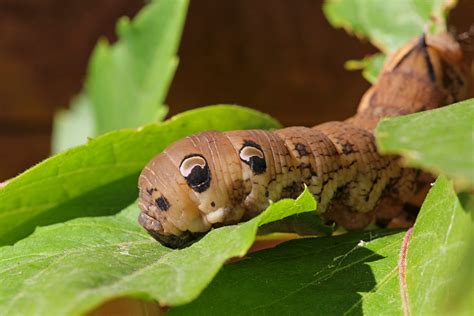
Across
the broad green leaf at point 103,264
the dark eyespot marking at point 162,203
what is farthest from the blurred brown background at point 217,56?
the broad green leaf at point 103,264

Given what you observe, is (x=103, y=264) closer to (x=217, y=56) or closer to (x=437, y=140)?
(x=437, y=140)

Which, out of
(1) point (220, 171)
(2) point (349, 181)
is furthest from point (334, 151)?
(1) point (220, 171)

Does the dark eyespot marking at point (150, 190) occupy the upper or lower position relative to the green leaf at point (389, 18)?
lower

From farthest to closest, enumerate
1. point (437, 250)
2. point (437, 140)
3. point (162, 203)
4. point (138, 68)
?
point (138, 68) < point (162, 203) < point (437, 250) < point (437, 140)

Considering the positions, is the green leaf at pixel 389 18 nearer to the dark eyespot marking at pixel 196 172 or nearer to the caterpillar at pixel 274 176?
the caterpillar at pixel 274 176

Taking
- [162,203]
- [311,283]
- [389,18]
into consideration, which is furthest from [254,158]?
[389,18]
